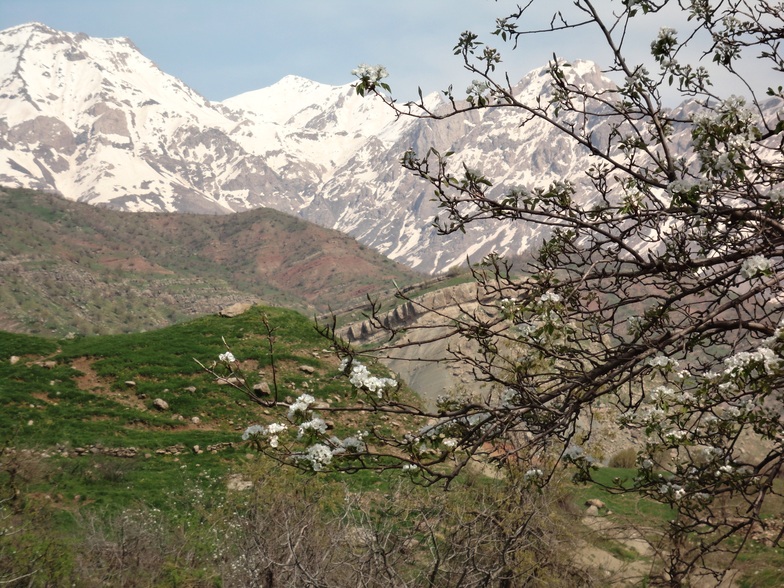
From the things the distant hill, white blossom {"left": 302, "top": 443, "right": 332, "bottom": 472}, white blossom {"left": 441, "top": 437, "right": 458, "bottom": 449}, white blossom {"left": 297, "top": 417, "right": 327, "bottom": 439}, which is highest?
the distant hill

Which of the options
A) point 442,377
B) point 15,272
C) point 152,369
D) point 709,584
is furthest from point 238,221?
point 709,584

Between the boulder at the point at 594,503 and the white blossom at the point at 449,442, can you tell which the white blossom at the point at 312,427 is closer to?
the white blossom at the point at 449,442

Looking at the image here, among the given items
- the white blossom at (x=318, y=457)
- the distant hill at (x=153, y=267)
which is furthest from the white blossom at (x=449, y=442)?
the distant hill at (x=153, y=267)

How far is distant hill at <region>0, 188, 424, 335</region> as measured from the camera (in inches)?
3477

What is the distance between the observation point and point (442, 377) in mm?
39000

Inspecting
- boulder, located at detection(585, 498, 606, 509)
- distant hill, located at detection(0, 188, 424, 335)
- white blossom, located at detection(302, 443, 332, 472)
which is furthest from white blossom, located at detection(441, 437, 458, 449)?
distant hill, located at detection(0, 188, 424, 335)

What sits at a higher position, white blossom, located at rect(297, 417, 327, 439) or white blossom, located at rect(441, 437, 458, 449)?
white blossom, located at rect(441, 437, 458, 449)

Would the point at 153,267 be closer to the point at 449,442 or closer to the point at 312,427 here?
the point at 449,442

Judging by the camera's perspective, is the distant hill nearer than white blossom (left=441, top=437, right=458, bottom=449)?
No

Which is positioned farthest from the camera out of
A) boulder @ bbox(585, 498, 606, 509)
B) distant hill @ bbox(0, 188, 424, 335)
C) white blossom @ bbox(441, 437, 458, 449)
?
distant hill @ bbox(0, 188, 424, 335)

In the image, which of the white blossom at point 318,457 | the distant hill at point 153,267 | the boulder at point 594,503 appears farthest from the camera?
the distant hill at point 153,267

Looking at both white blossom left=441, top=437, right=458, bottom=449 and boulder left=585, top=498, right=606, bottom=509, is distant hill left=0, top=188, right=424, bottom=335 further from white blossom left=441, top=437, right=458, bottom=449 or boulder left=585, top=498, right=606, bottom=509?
white blossom left=441, top=437, right=458, bottom=449

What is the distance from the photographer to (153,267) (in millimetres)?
132250

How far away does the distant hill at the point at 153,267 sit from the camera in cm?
8831
